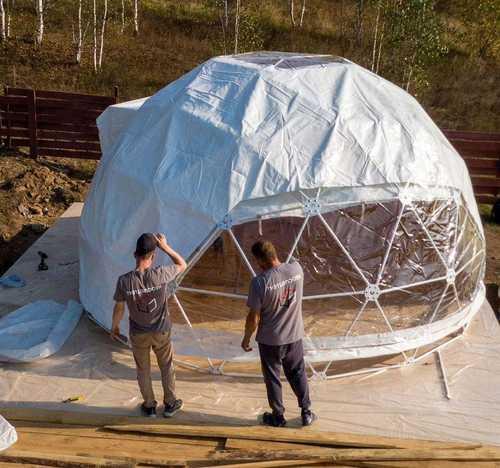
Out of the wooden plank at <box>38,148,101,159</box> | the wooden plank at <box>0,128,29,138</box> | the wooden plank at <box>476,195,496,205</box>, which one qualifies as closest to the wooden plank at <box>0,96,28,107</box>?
the wooden plank at <box>0,128,29,138</box>

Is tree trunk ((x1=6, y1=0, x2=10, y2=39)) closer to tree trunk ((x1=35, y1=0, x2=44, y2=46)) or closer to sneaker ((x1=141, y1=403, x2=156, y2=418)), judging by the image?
tree trunk ((x1=35, y1=0, x2=44, y2=46))

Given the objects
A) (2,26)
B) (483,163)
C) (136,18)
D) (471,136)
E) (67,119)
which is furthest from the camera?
(136,18)

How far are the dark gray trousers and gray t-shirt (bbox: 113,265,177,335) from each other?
0.85 m

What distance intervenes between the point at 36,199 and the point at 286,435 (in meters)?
8.05

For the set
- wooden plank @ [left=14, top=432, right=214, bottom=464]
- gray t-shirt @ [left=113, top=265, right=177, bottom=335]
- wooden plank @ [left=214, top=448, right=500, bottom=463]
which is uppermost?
gray t-shirt @ [left=113, top=265, right=177, bottom=335]

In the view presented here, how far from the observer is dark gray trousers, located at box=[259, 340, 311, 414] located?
16.5ft

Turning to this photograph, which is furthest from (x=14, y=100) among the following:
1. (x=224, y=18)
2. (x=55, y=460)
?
(x=55, y=460)

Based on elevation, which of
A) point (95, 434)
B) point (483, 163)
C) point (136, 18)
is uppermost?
point (136, 18)

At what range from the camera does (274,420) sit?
5.40 meters

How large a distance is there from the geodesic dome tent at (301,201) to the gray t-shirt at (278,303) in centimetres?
113

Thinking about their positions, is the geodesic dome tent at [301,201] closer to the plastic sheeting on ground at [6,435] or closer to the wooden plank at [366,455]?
the wooden plank at [366,455]

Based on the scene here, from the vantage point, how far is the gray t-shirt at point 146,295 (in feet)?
16.2

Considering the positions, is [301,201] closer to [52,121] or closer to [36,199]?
[36,199]

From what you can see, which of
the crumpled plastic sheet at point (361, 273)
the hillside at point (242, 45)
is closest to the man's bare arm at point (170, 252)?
the crumpled plastic sheet at point (361, 273)
